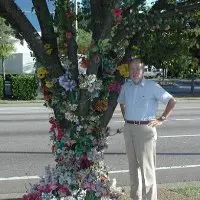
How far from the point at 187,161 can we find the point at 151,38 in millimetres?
4598

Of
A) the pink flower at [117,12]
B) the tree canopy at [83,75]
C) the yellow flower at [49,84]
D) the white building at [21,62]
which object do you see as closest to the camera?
the pink flower at [117,12]

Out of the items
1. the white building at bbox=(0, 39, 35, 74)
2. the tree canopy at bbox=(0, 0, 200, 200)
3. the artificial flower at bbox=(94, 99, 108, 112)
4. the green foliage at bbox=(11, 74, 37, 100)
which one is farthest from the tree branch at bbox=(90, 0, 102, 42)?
the white building at bbox=(0, 39, 35, 74)

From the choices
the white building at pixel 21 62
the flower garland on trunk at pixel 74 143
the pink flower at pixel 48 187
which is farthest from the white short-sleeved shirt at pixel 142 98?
the white building at pixel 21 62

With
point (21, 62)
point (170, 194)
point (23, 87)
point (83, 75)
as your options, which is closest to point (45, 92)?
point (83, 75)

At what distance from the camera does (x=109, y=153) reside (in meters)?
10.1

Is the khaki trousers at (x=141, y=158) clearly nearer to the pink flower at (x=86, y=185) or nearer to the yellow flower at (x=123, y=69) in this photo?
the yellow flower at (x=123, y=69)

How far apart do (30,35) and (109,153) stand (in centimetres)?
564

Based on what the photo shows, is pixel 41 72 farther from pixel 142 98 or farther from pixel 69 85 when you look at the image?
pixel 142 98

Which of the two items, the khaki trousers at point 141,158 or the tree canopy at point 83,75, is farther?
the khaki trousers at point 141,158

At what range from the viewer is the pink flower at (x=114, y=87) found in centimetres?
498

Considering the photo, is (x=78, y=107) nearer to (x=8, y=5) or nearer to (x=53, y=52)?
(x=53, y=52)

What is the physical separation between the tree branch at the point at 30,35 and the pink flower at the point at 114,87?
512mm

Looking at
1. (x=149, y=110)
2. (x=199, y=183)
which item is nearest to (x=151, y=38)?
(x=149, y=110)

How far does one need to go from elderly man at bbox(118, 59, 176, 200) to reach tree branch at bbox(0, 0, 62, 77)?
78cm
